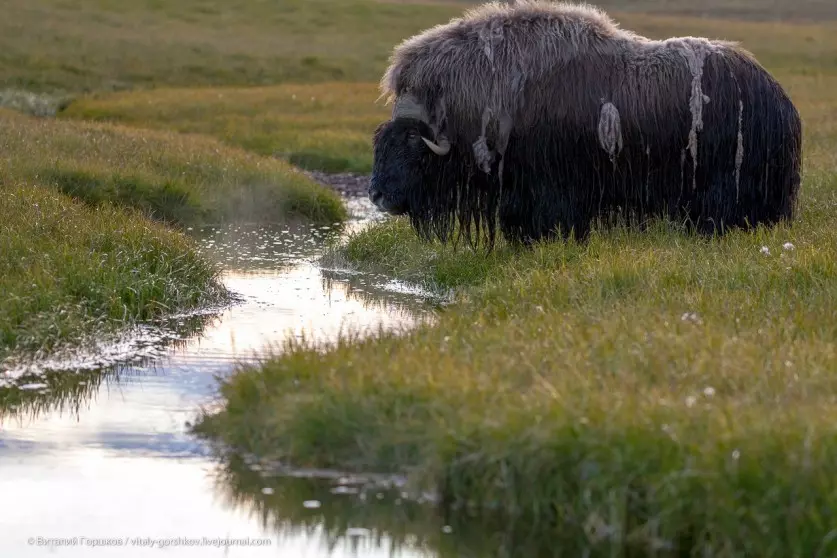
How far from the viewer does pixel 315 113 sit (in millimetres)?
26781

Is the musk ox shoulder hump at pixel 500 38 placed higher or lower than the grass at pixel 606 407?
higher

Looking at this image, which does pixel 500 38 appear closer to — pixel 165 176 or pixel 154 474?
pixel 154 474

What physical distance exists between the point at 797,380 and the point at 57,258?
17.2 ft

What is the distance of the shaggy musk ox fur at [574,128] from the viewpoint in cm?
973

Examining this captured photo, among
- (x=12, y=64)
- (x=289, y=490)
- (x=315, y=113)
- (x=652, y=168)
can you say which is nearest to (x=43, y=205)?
(x=652, y=168)

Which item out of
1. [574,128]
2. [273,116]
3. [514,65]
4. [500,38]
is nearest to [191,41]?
[273,116]

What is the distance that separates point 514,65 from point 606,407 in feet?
15.6

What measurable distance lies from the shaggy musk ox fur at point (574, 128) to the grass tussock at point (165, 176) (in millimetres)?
4159

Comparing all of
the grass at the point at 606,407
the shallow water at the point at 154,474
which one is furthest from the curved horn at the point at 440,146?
the grass at the point at 606,407

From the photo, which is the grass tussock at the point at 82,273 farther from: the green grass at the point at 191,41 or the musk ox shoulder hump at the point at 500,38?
the green grass at the point at 191,41

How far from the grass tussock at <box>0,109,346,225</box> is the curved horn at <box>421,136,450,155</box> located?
4.26 metres

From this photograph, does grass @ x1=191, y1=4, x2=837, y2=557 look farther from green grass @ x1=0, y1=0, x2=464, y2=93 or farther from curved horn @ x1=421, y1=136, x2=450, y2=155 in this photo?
green grass @ x1=0, y1=0, x2=464, y2=93

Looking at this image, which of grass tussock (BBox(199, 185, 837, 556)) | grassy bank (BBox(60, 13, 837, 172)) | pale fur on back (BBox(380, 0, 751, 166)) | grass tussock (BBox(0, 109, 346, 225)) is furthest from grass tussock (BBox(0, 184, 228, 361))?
grassy bank (BBox(60, 13, 837, 172))

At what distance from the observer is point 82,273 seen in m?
8.67
